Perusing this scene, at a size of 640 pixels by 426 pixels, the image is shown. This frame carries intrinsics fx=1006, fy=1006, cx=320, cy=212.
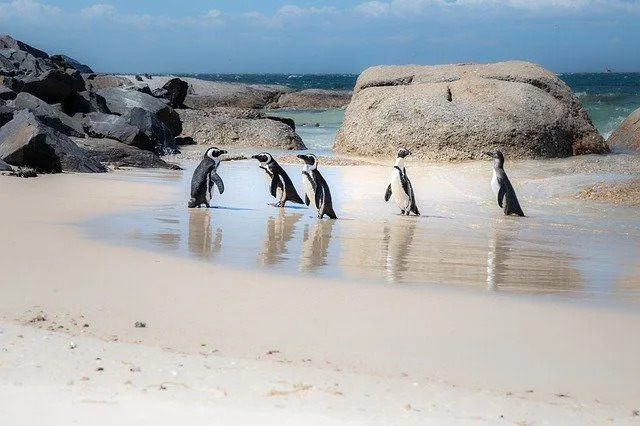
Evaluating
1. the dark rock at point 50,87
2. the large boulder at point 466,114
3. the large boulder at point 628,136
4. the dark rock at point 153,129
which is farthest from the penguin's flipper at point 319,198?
the large boulder at point 628,136

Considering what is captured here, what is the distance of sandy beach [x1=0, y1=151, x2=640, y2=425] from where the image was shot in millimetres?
3293

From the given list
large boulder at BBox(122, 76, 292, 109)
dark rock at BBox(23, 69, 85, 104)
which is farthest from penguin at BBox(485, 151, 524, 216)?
large boulder at BBox(122, 76, 292, 109)

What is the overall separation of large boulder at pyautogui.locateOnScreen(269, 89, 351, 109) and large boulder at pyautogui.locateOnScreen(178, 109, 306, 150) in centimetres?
2742

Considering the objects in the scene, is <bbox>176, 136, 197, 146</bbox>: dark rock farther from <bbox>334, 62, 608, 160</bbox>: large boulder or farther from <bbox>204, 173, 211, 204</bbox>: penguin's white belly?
<bbox>204, 173, 211, 204</bbox>: penguin's white belly

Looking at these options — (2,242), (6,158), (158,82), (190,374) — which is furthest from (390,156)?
(158,82)

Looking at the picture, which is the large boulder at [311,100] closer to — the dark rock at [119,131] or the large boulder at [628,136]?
the large boulder at [628,136]

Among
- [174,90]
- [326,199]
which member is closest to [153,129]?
[326,199]

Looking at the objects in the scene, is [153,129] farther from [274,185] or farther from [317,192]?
[317,192]

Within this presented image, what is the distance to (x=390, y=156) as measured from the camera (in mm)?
15305

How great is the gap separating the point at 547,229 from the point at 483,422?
18.0 feet

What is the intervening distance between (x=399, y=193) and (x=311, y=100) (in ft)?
127

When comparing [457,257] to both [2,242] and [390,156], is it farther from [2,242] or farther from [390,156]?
[390,156]

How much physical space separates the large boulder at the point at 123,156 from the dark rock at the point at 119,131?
2.84ft

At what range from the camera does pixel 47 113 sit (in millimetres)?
14117
